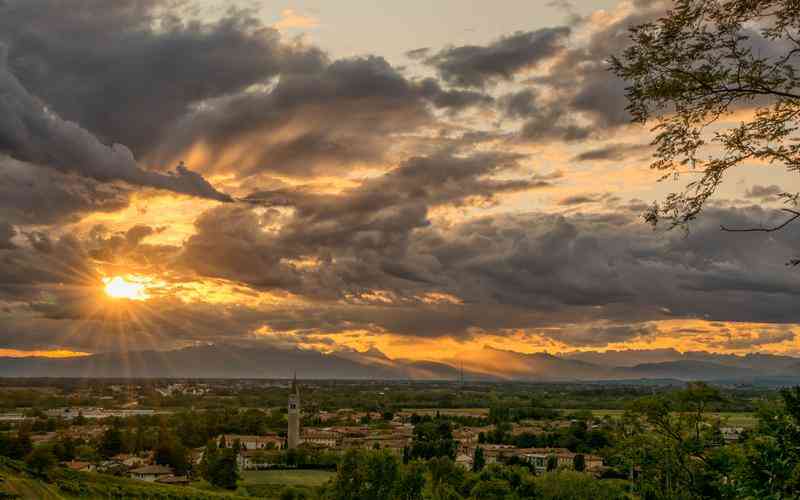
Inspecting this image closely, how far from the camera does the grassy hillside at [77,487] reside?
50375mm

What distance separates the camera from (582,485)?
60812 millimetres

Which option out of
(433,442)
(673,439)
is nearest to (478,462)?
(433,442)

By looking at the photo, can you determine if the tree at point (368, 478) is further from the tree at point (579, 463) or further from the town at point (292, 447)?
the tree at point (579, 463)

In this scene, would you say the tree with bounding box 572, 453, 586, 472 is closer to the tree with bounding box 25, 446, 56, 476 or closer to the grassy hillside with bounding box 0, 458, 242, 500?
the grassy hillside with bounding box 0, 458, 242, 500

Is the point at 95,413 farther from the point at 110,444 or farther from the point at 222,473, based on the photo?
the point at 222,473

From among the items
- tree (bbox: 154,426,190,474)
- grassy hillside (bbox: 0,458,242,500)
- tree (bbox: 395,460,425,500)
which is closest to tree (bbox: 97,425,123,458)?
tree (bbox: 154,426,190,474)

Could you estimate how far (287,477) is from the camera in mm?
91938

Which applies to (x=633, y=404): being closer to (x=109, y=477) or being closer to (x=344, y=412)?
(x=109, y=477)

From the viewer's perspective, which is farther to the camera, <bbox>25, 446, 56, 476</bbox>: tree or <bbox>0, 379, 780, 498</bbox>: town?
<bbox>0, 379, 780, 498</bbox>: town

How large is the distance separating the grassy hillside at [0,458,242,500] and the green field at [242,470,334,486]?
60.1ft

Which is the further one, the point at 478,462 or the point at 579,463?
the point at 579,463

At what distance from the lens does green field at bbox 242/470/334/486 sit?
8669 centimetres

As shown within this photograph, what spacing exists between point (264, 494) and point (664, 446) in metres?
63.8

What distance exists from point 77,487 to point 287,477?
36550 mm
